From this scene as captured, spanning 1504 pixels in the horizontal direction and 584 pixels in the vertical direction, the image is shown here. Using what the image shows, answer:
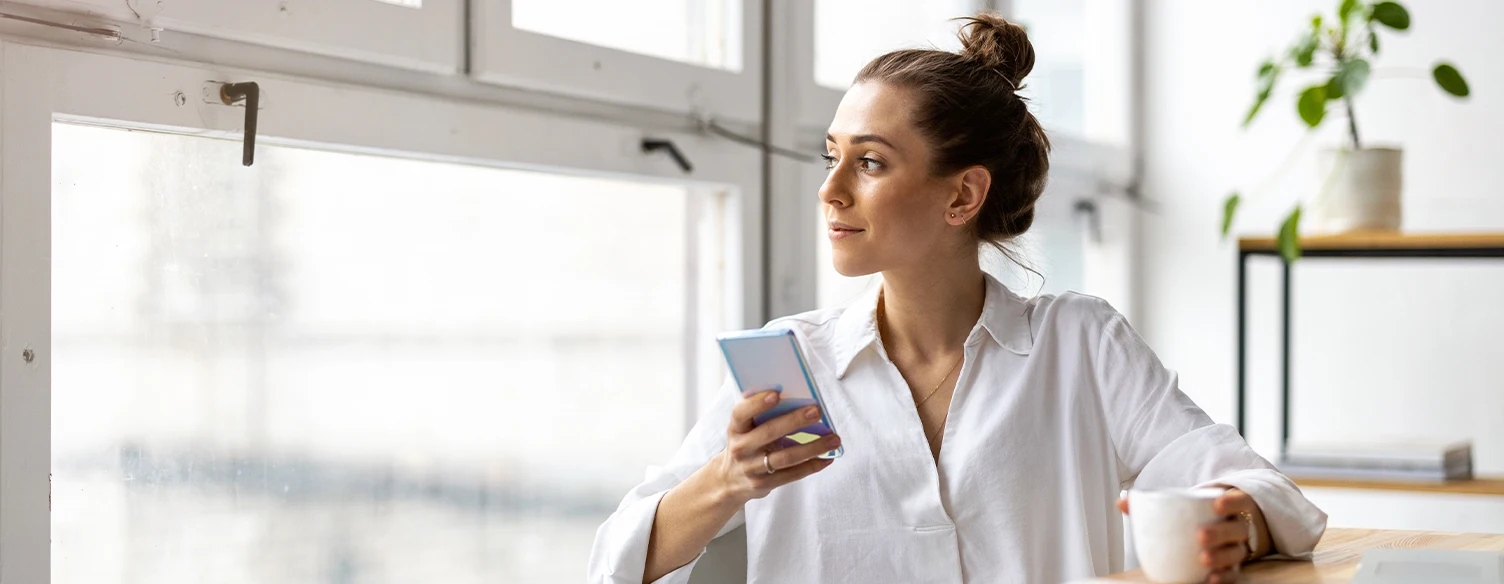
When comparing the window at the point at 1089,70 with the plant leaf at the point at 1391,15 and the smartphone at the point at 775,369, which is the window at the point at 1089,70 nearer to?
the plant leaf at the point at 1391,15

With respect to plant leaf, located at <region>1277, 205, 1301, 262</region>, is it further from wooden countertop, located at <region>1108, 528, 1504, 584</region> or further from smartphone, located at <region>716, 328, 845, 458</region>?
smartphone, located at <region>716, 328, 845, 458</region>

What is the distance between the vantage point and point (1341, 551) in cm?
115

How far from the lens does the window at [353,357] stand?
119 centimetres

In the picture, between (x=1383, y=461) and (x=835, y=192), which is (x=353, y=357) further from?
(x=1383, y=461)

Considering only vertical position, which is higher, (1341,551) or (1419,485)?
(1341,551)

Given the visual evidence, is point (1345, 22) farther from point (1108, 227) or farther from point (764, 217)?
point (764, 217)

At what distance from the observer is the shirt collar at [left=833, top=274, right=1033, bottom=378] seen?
1369 millimetres

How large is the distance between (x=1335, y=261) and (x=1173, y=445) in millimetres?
1812

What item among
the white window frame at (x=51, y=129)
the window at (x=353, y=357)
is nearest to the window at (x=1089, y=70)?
the window at (x=353, y=357)

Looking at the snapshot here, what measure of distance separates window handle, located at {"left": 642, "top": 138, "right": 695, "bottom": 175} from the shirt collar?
0.40 m

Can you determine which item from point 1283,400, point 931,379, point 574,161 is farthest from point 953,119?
point 1283,400

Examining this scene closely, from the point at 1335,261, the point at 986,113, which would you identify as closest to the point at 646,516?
the point at 986,113

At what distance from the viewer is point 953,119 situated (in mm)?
1351

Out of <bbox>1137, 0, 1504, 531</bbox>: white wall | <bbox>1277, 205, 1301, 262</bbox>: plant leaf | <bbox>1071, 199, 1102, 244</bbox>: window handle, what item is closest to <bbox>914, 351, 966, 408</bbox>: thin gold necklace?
<bbox>1277, 205, 1301, 262</bbox>: plant leaf
